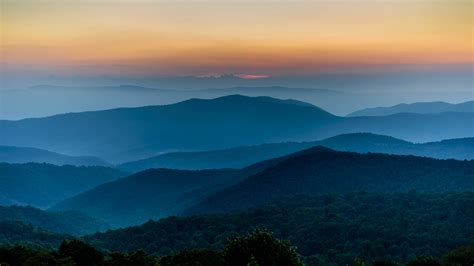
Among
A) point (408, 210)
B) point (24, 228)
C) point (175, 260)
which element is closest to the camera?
point (175, 260)

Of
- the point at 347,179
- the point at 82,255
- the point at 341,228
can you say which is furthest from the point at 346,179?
the point at 82,255

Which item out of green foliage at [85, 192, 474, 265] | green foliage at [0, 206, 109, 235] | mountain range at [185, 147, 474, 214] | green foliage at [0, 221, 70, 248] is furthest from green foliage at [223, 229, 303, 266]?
green foliage at [0, 206, 109, 235]

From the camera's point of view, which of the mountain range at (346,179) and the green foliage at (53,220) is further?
the green foliage at (53,220)

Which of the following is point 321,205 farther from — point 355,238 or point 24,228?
point 24,228

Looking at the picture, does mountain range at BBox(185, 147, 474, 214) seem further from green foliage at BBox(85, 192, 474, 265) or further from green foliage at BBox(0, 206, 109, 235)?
green foliage at BBox(0, 206, 109, 235)

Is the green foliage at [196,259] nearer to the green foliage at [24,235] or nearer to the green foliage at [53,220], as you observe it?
the green foliage at [24,235]

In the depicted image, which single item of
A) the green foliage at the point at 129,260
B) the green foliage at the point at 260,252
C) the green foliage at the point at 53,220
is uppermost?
the green foliage at the point at 260,252

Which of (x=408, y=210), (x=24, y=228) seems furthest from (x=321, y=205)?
(x=24, y=228)

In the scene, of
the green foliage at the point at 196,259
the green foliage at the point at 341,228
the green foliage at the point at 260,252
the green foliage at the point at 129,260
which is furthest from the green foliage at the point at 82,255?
the green foliage at the point at 341,228

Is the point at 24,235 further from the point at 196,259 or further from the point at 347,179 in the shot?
the point at 347,179
